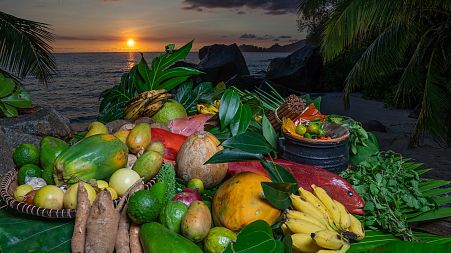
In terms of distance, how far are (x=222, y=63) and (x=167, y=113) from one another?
1740cm

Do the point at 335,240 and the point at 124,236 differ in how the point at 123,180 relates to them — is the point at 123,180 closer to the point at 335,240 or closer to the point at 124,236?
the point at 124,236

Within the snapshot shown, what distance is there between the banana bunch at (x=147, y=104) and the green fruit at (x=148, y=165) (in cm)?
102

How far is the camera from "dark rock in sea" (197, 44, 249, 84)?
1980cm

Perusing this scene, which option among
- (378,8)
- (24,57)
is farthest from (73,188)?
(24,57)

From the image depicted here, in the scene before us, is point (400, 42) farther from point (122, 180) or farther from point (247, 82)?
point (247, 82)

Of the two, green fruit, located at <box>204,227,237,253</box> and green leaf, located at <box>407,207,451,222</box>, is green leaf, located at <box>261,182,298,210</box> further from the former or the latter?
green leaf, located at <box>407,207,451,222</box>

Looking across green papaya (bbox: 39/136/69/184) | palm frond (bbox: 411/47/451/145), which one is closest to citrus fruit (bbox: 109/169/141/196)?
green papaya (bbox: 39/136/69/184)

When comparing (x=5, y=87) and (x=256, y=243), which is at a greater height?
(x=5, y=87)

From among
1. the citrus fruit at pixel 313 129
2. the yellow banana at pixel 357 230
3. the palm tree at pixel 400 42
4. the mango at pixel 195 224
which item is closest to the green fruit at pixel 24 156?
the mango at pixel 195 224

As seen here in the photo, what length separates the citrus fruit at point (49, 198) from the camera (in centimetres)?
181

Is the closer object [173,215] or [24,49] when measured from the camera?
[173,215]

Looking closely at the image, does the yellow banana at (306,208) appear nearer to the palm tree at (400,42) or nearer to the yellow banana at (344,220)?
the yellow banana at (344,220)

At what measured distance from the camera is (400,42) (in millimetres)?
8234

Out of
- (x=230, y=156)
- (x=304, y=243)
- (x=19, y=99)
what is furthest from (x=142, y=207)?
(x=19, y=99)
